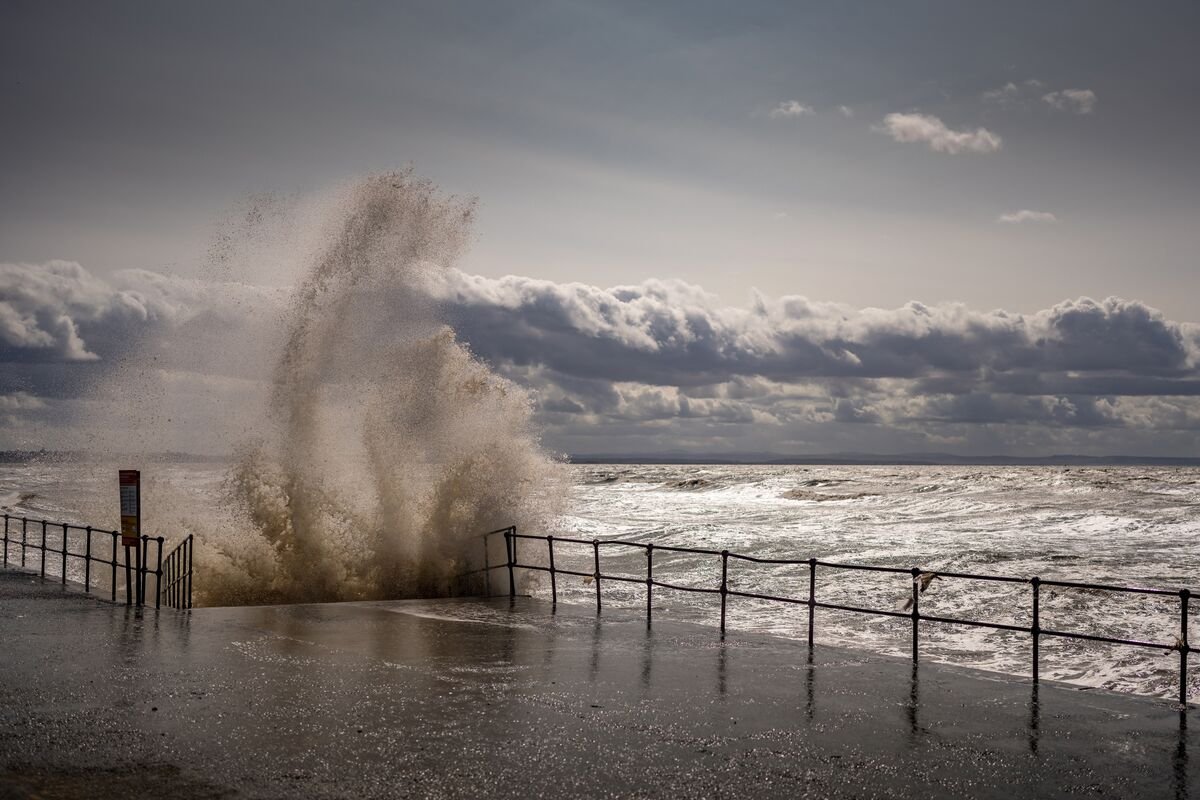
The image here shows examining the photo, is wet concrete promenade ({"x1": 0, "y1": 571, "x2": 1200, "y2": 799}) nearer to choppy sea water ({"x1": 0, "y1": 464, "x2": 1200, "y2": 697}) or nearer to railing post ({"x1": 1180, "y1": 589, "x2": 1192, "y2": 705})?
railing post ({"x1": 1180, "y1": 589, "x2": 1192, "y2": 705})

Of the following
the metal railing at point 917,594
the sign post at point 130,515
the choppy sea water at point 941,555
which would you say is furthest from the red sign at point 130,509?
the choppy sea water at point 941,555

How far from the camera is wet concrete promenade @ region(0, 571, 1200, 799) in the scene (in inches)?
238

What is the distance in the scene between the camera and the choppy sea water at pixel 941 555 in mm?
16391

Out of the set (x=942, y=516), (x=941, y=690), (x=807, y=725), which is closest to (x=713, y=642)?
(x=941, y=690)

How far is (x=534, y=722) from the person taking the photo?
24.7 ft

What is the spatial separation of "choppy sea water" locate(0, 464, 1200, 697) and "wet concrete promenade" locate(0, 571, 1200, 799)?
3.56 meters

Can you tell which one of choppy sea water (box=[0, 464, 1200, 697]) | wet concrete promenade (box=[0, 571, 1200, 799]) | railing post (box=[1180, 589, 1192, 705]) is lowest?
choppy sea water (box=[0, 464, 1200, 697])

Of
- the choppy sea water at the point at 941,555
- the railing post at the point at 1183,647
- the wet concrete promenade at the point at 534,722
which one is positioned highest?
the railing post at the point at 1183,647

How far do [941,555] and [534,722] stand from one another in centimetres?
2475

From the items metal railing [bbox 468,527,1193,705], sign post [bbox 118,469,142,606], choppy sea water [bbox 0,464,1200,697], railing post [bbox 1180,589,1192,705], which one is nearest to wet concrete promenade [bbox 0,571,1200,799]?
railing post [bbox 1180,589,1192,705]

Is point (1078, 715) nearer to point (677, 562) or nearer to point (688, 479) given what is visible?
point (677, 562)

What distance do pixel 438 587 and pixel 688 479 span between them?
224 ft

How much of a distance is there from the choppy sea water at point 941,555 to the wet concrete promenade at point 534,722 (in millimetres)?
3562

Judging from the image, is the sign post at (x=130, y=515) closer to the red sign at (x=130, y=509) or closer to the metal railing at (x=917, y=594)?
the red sign at (x=130, y=509)
